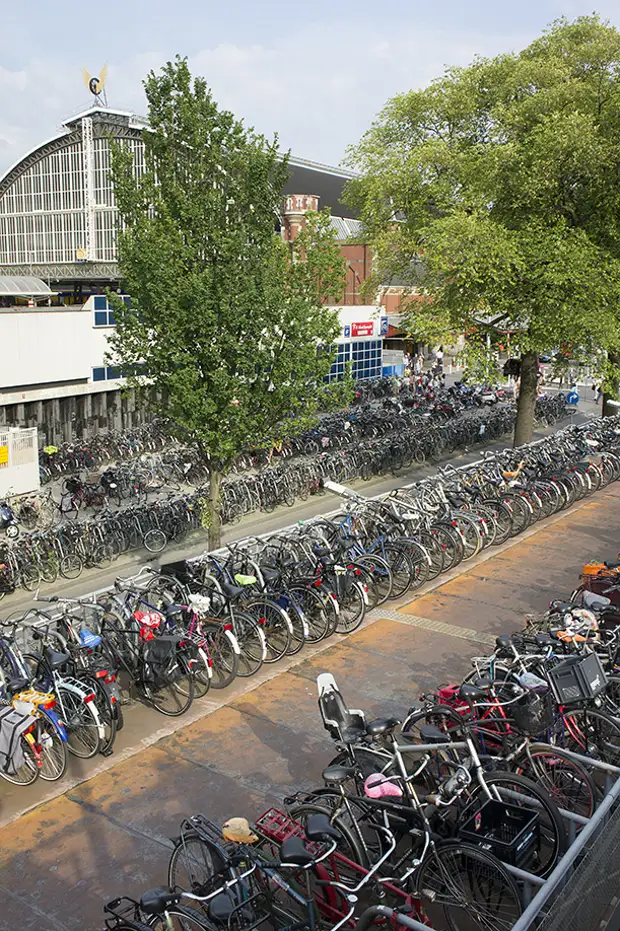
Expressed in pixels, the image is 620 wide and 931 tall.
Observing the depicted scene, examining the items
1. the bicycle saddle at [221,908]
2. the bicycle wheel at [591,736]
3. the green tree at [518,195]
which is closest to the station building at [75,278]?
the green tree at [518,195]

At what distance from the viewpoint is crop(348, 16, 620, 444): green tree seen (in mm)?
14586

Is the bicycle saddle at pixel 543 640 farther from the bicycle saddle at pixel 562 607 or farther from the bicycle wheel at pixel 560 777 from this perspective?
the bicycle wheel at pixel 560 777

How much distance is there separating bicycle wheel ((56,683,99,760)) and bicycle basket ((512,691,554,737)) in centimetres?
301

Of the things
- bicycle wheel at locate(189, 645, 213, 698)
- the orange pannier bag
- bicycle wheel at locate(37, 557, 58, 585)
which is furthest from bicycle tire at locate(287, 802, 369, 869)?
bicycle wheel at locate(37, 557, 58, 585)

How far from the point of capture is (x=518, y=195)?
1541 centimetres

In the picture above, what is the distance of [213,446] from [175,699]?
4158 millimetres

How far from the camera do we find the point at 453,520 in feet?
33.4

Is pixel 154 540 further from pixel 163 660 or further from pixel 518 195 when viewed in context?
pixel 518 195

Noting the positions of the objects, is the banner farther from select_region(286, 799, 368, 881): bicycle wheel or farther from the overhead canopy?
select_region(286, 799, 368, 881): bicycle wheel

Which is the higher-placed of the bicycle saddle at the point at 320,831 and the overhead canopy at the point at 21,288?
the overhead canopy at the point at 21,288

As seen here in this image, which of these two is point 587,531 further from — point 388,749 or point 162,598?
point 388,749

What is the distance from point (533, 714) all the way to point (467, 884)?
4.44 ft

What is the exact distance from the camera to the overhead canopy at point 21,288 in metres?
25.7

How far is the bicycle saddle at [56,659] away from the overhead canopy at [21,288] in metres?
21.7
